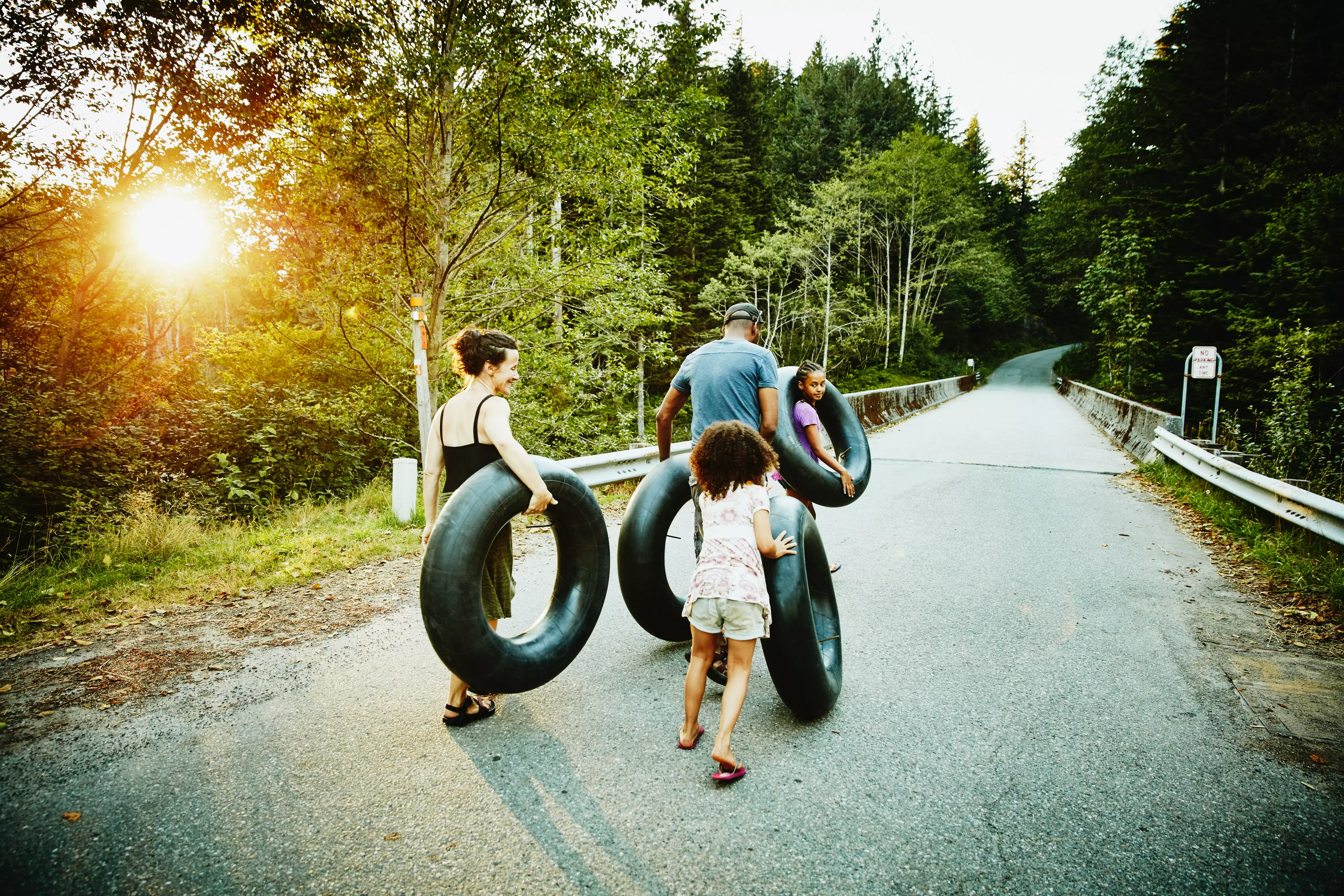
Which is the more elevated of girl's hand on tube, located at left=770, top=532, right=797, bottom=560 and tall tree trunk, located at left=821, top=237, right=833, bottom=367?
tall tree trunk, located at left=821, top=237, right=833, bottom=367

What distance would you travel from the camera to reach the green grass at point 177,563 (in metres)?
4.49

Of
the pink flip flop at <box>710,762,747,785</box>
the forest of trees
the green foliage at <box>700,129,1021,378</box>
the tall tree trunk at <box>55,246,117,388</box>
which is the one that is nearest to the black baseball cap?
the pink flip flop at <box>710,762,747,785</box>

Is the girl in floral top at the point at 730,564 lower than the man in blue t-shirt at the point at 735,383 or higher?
lower

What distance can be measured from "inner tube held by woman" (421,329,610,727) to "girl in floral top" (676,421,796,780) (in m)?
0.79

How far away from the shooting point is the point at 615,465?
316 inches

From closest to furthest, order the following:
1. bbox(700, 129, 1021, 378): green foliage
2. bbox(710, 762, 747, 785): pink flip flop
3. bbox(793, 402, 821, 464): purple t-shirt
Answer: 1. bbox(710, 762, 747, 785): pink flip flop
2. bbox(793, 402, 821, 464): purple t-shirt
3. bbox(700, 129, 1021, 378): green foliage

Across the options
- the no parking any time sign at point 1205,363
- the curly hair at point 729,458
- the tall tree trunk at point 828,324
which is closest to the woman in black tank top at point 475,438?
the curly hair at point 729,458

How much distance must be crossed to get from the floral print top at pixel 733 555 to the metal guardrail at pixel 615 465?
421 cm

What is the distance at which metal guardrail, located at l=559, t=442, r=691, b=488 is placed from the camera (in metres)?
7.52

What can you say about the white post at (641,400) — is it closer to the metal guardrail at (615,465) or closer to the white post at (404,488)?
the metal guardrail at (615,465)

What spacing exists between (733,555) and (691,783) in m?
0.97

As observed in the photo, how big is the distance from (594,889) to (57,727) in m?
2.82

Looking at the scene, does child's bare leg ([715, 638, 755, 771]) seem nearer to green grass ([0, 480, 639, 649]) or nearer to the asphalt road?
the asphalt road

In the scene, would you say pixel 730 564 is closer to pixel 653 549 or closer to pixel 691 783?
pixel 691 783
